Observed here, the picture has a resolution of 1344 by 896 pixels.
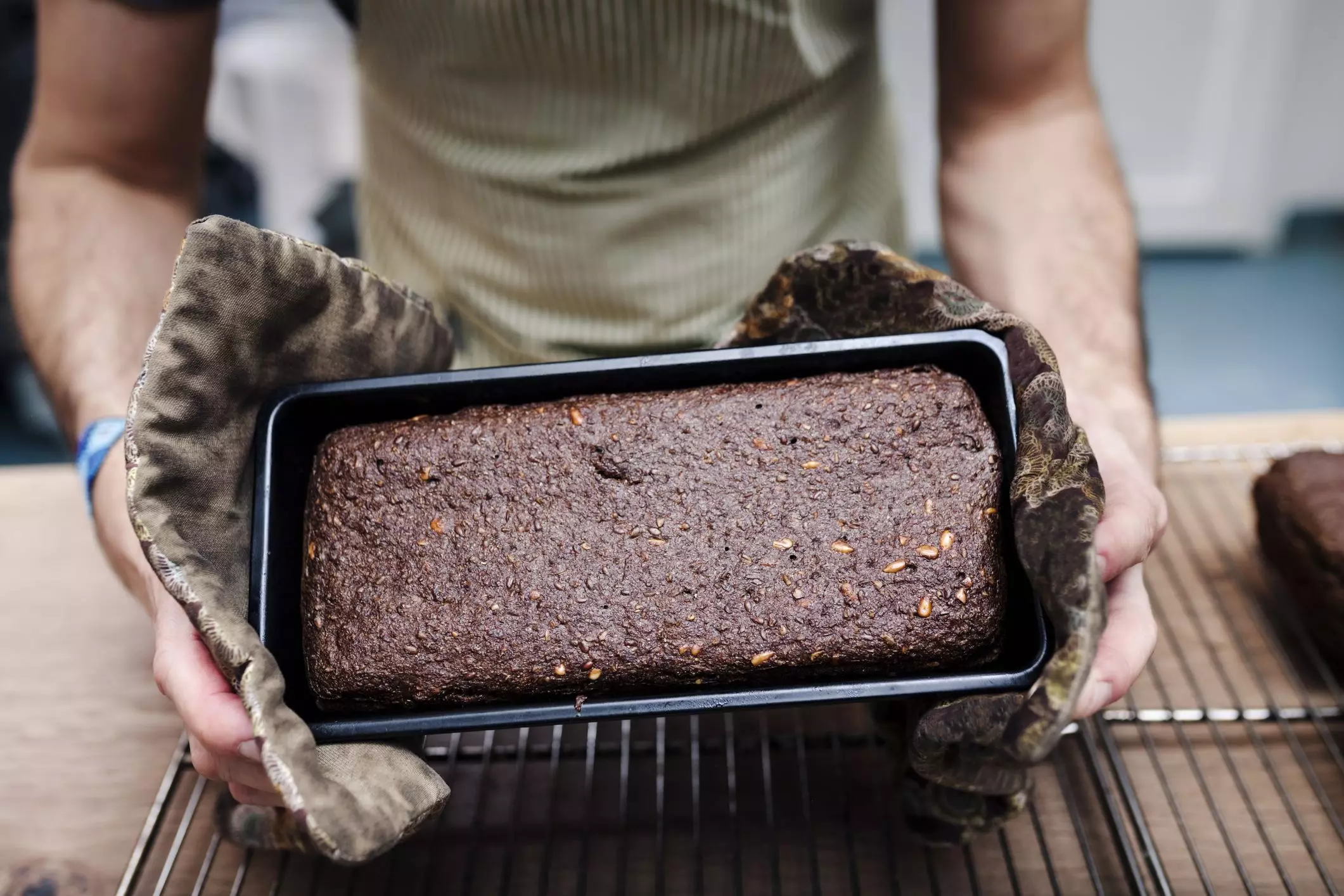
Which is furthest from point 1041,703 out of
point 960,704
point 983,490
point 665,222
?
point 665,222

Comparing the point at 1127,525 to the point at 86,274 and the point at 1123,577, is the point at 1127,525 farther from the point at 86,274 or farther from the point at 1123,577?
the point at 86,274

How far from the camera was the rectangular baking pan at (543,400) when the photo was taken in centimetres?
64

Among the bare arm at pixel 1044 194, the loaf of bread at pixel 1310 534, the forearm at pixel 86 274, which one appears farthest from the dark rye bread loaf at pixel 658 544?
the loaf of bread at pixel 1310 534

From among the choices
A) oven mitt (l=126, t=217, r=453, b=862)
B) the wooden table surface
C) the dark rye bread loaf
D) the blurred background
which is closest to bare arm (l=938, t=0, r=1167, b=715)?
the dark rye bread loaf

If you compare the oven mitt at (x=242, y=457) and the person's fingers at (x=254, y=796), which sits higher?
the oven mitt at (x=242, y=457)

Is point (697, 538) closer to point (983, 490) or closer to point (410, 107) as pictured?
point (983, 490)

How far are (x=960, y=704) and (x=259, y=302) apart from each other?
1.82 feet

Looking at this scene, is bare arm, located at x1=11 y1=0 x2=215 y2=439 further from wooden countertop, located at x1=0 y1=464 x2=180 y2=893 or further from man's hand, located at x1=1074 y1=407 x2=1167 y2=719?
man's hand, located at x1=1074 y1=407 x2=1167 y2=719

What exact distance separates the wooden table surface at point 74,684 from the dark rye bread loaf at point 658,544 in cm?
43

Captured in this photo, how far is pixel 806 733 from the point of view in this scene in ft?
3.17

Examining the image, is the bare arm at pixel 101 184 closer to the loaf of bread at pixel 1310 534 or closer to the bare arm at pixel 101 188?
the bare arm at pixel 101 188

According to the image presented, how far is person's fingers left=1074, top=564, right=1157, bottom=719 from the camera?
0.62m

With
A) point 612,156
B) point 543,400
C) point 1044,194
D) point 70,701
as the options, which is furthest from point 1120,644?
point 70,701

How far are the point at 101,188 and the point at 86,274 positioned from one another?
0.12m
